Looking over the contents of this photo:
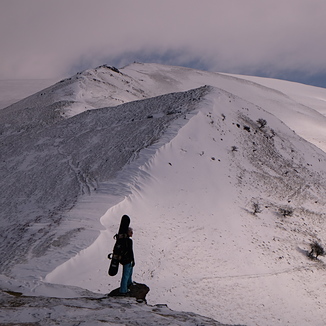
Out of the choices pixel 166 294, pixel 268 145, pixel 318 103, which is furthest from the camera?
pixel 318 103

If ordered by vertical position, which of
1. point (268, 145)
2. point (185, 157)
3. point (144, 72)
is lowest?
point (185, 157)

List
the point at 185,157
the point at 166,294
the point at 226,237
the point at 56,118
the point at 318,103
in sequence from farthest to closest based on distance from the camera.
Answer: the point at 318,103 → the point at 56,118 → the point at 185,157 → the point at 226,237 → the point at 166,294

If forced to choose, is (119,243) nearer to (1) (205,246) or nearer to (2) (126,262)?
(2) (126,262)

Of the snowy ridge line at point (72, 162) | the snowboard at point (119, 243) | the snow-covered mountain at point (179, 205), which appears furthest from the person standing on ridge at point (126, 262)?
the snowy ridge line at point (72, 162)

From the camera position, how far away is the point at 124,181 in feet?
65.6

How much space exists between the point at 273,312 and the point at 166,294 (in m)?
4.86

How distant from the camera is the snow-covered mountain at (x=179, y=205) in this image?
46.6ft

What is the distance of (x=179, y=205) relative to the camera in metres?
19.4

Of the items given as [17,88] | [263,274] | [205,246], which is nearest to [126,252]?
[205,246]

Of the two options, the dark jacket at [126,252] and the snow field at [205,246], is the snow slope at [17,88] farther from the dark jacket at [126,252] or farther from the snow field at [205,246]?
the dark jacket at [126,252]

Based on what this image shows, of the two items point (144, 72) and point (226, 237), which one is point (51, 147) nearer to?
point (226, 237)

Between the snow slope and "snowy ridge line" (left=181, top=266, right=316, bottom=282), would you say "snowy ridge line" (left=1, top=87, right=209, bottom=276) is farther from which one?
the snow slope

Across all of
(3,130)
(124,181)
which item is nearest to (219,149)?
(124,181)

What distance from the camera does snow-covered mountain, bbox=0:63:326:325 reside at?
14.2m
